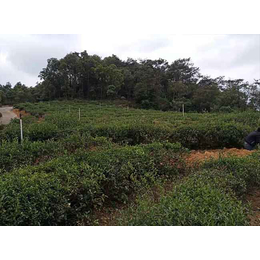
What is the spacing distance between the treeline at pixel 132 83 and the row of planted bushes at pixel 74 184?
22.2 meters

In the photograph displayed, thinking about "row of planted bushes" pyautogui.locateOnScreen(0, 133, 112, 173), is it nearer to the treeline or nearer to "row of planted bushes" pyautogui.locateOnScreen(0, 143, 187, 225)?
"row of planted bushes" pyautogui.locateOnScreen(0, 143, 187, 225)

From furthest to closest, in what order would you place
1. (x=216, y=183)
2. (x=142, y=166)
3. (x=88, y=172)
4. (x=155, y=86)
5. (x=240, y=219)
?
(x=155, y=86) → (x=142, y=166) → (x=88, y=172) → (x=216, y=183) → (x=240, y=219)

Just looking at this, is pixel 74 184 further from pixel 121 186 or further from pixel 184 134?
pixel 184 134

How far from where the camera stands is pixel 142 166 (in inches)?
139

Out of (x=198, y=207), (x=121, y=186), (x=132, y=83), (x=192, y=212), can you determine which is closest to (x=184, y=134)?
(x=121, y=186)

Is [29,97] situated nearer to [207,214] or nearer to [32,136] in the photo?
[32,136]

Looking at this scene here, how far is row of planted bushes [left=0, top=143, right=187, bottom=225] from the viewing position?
7.17 feet

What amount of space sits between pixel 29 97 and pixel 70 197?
124ft

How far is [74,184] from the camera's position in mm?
2723

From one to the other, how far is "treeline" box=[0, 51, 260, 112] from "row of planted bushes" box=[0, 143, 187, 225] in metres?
22.2

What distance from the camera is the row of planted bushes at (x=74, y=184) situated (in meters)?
2.19

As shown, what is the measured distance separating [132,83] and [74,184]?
3209cm

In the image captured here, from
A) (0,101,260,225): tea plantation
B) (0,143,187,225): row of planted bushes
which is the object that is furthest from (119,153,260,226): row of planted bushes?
(0,143,187,225): row of planted bushes

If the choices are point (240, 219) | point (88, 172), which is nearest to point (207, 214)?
point (240, 219)
